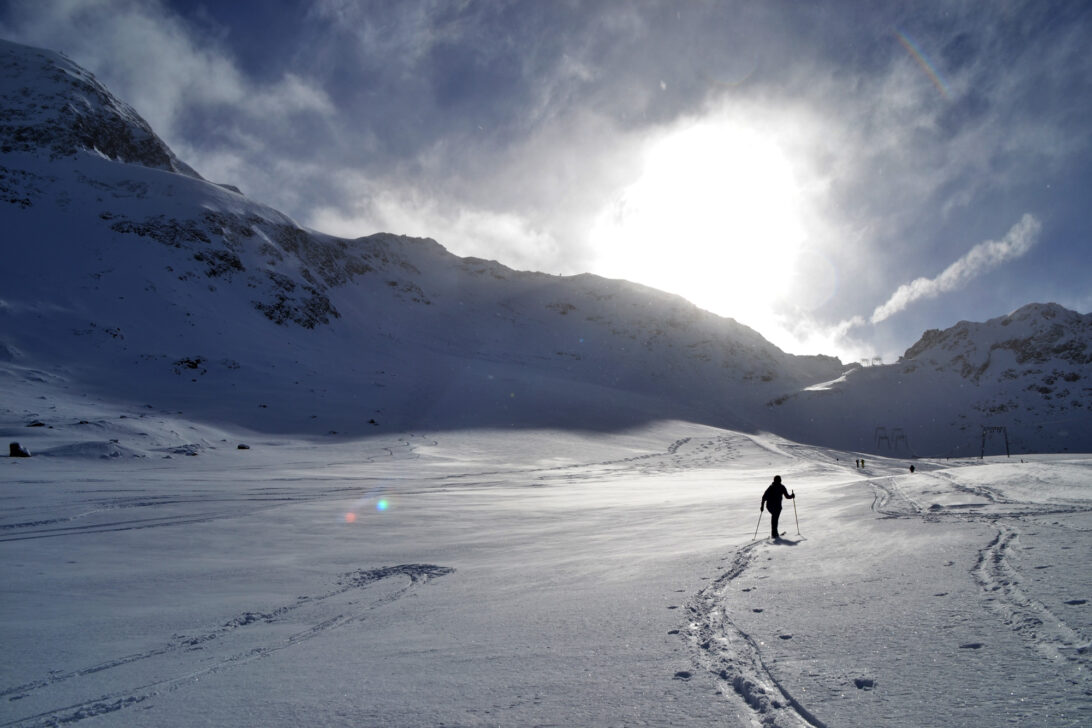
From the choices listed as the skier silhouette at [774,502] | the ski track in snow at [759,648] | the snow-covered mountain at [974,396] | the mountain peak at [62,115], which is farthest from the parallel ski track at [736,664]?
the mountain peak at [62,115]

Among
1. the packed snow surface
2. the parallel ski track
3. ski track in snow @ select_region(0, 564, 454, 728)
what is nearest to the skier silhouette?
the packed snow surface

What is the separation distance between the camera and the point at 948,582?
19.5ft

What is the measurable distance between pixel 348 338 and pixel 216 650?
82.3 m

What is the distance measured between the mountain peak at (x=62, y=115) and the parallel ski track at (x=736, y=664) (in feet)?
357

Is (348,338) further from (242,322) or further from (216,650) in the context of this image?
(216,650)

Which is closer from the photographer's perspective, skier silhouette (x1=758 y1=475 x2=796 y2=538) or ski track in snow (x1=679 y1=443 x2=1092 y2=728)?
ski track in snow (x1=679 y1=443 x2=1092 y2=728)

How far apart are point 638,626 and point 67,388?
51146mm

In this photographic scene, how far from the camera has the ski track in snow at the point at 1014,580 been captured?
3.94 m

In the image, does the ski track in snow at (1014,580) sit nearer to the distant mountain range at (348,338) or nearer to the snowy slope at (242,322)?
the distant mountain range at (348,338)

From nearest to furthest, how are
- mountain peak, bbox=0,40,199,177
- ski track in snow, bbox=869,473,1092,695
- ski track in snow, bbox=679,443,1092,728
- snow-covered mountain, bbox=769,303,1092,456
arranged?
ski track in snow, bbox=679,443,1092,728, ski track in snow, bbox=869,473,1092,695, mountain peak, bbox=0,40,199,177, snow-covered mountain, bbox=769,303,1092,456

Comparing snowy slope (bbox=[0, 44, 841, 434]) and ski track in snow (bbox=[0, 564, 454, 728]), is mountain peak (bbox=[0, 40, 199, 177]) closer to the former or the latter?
snowy slope (bbox=[0, 44, 841, 434])


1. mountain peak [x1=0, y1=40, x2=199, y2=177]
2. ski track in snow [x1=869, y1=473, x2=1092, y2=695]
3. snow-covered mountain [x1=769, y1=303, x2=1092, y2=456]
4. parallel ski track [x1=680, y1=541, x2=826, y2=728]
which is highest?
mountain peak [x1=0, y1=40, x2=199, y2=177]

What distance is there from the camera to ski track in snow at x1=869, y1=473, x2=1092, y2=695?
3941 millimetres

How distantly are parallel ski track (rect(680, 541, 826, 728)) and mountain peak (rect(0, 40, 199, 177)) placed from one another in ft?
357
